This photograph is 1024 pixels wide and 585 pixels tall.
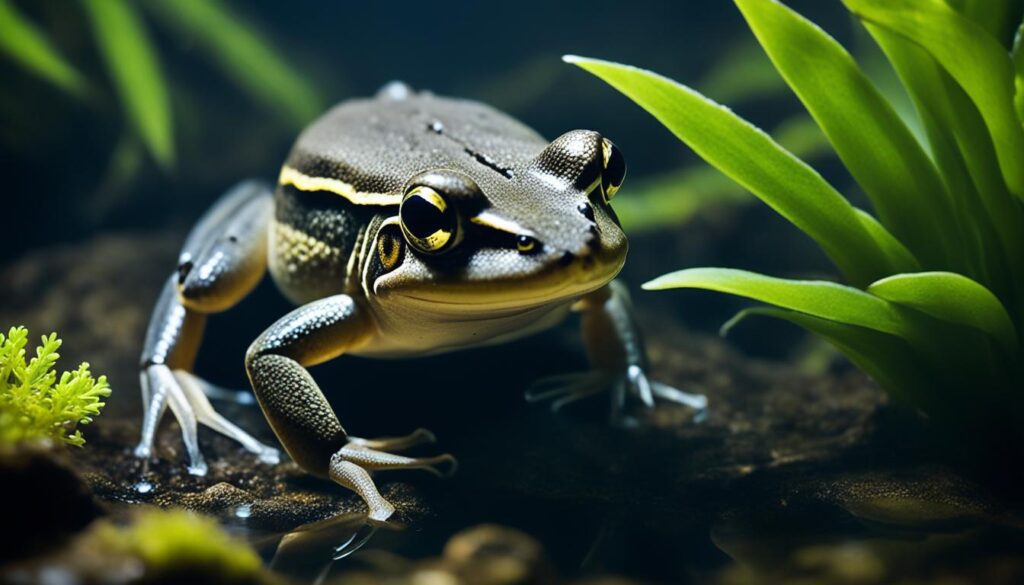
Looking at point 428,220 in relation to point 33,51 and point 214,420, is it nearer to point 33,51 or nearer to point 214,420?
point 214,420

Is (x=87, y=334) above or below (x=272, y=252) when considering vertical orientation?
below

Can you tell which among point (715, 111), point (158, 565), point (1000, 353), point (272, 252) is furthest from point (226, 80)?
point (1000, 353)

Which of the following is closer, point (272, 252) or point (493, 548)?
point (493, 548)

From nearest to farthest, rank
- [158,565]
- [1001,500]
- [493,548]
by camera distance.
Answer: [158,565], [493,548], [1001,500]

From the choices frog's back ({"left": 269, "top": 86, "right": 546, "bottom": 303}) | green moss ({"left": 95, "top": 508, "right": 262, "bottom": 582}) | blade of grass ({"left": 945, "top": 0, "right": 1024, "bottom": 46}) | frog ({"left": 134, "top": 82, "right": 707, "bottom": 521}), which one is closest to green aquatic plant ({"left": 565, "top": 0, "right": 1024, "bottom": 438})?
blade of grass ({"left": 945, "top": 0, "right": 1024, "bottom": 46})

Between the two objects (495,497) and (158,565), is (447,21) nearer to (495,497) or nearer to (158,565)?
(495,497)

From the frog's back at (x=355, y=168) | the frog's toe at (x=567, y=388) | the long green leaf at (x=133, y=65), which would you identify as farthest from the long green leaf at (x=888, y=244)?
the long green leaf at (x=133, y=65)

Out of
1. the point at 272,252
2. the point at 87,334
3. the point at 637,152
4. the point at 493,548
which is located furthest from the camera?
the point at 637,152
